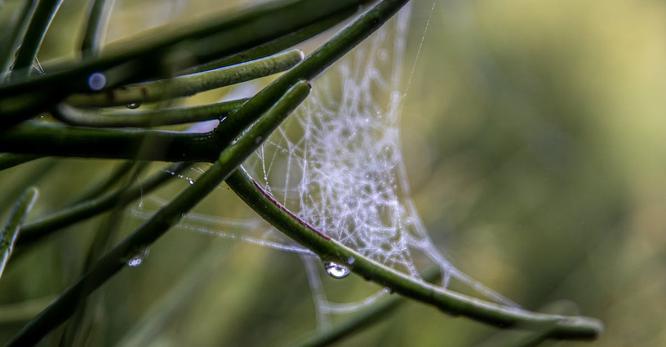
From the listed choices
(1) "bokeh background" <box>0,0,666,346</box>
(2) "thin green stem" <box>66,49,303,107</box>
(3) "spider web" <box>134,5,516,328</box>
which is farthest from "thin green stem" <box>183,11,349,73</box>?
(3) "spider web" <box>134,5,516,328</box>

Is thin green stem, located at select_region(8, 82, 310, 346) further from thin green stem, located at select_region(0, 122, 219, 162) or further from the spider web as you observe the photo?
the spider web

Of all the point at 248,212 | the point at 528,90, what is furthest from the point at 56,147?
the point at 528,90

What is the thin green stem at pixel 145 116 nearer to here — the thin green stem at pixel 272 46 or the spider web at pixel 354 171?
the thin green stem at pixel 272 46

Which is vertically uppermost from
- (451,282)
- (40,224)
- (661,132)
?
(40,224)

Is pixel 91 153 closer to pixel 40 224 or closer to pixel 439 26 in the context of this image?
pixel 40 224

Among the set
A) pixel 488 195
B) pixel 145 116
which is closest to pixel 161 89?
pixel 145 116

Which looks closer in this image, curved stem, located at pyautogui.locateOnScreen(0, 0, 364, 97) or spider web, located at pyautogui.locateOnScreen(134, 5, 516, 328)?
curved stem, located at pyautogui.locateOnScreen(0, 0, 364, 97)

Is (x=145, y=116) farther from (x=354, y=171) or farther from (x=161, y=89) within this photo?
(x=354, y=171)

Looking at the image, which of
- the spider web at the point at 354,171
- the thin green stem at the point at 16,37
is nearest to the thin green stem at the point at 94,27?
the thin green stem at the point at 16,37
